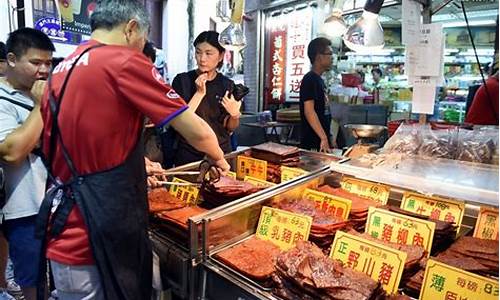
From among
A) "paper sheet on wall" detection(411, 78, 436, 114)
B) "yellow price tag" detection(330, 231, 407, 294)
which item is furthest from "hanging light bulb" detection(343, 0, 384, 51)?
"yellow price tag" detection(330, 231, 407, 294)

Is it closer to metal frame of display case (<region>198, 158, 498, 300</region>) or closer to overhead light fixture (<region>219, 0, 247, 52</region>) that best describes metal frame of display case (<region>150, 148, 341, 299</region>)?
metal frame of display case (<region>198, 158, 498, 300</region>)

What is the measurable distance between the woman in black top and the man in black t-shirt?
40.9 inches

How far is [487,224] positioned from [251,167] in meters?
1.29

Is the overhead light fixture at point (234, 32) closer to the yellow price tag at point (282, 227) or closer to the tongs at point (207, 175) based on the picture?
the tongs at point (207, 175)

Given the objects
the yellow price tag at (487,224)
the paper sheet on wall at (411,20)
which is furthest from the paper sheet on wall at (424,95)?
the yellow price tag at (487,224)

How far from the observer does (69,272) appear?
140 centimetres

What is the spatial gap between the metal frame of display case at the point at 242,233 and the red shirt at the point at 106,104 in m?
0.46

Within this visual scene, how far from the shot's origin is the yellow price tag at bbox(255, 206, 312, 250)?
62.4 inches

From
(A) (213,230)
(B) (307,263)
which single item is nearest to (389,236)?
(B) (307,263)

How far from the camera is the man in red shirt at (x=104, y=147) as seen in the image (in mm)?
1296

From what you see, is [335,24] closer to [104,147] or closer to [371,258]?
[371,258]

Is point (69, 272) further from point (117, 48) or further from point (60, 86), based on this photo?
point (117, 48)

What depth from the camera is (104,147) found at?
1327mm

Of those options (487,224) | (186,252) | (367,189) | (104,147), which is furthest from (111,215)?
(487,224)
